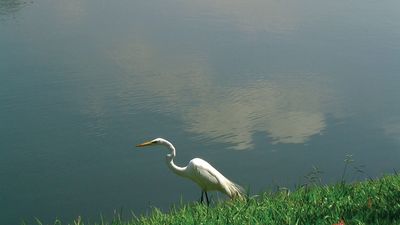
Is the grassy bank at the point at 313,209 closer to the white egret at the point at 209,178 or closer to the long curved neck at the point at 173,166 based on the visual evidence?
the white egret at the point at 209,178

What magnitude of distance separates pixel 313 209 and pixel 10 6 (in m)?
12.3

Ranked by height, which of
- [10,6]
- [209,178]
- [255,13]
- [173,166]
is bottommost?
[209,178]

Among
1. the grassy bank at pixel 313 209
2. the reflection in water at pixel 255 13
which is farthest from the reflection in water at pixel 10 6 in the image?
the grassy bank at pixel 313 209

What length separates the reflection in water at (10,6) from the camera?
14.0m

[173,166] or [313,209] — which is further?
[173,166]

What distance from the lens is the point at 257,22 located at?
1386 centimetres

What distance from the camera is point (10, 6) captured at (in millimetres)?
14570

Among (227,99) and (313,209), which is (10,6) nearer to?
(227,99)

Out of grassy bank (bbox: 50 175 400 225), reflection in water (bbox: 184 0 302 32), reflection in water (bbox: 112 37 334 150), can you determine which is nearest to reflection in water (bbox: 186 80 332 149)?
reflection in water (bbox: 112 37 334 150)

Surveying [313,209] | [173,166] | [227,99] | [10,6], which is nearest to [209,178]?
[173,166]

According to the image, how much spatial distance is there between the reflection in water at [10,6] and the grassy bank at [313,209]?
425 inches

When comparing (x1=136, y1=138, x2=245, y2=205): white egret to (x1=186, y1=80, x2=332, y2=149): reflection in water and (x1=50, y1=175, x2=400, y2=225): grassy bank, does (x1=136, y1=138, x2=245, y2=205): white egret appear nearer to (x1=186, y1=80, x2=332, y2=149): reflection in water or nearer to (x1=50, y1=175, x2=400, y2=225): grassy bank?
(x1=50, y1=175, x2=400, y2=225): grassy bank

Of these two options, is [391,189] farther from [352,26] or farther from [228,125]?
[352,26]

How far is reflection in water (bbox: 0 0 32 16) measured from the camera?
1404 cm
